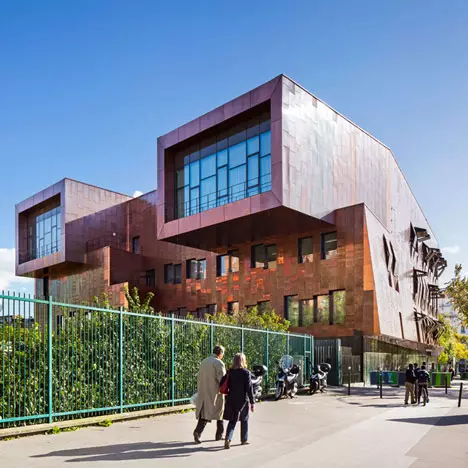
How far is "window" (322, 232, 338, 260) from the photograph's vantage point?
120 feet

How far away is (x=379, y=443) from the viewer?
34.9 feet

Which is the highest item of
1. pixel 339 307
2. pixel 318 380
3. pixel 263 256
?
pixel 263 256

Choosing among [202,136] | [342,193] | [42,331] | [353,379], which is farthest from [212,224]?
[42,331]

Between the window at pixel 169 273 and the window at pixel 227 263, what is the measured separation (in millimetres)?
5767

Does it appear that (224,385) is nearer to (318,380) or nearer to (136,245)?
(318,380)

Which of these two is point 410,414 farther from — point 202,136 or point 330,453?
point 202,136

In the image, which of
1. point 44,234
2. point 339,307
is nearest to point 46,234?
point 44,234

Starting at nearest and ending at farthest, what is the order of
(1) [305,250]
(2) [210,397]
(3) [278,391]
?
1. (2) [210,397]
2. (3) [278,391]
3. (1) [305,250]

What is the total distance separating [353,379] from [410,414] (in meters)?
15.9

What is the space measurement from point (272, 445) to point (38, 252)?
48764mm

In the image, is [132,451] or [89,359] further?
[89,359]

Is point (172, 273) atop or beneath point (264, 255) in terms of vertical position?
beneath

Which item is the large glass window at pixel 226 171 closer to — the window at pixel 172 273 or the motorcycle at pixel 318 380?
the window at pixel 172 273

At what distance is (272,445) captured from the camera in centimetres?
1022
